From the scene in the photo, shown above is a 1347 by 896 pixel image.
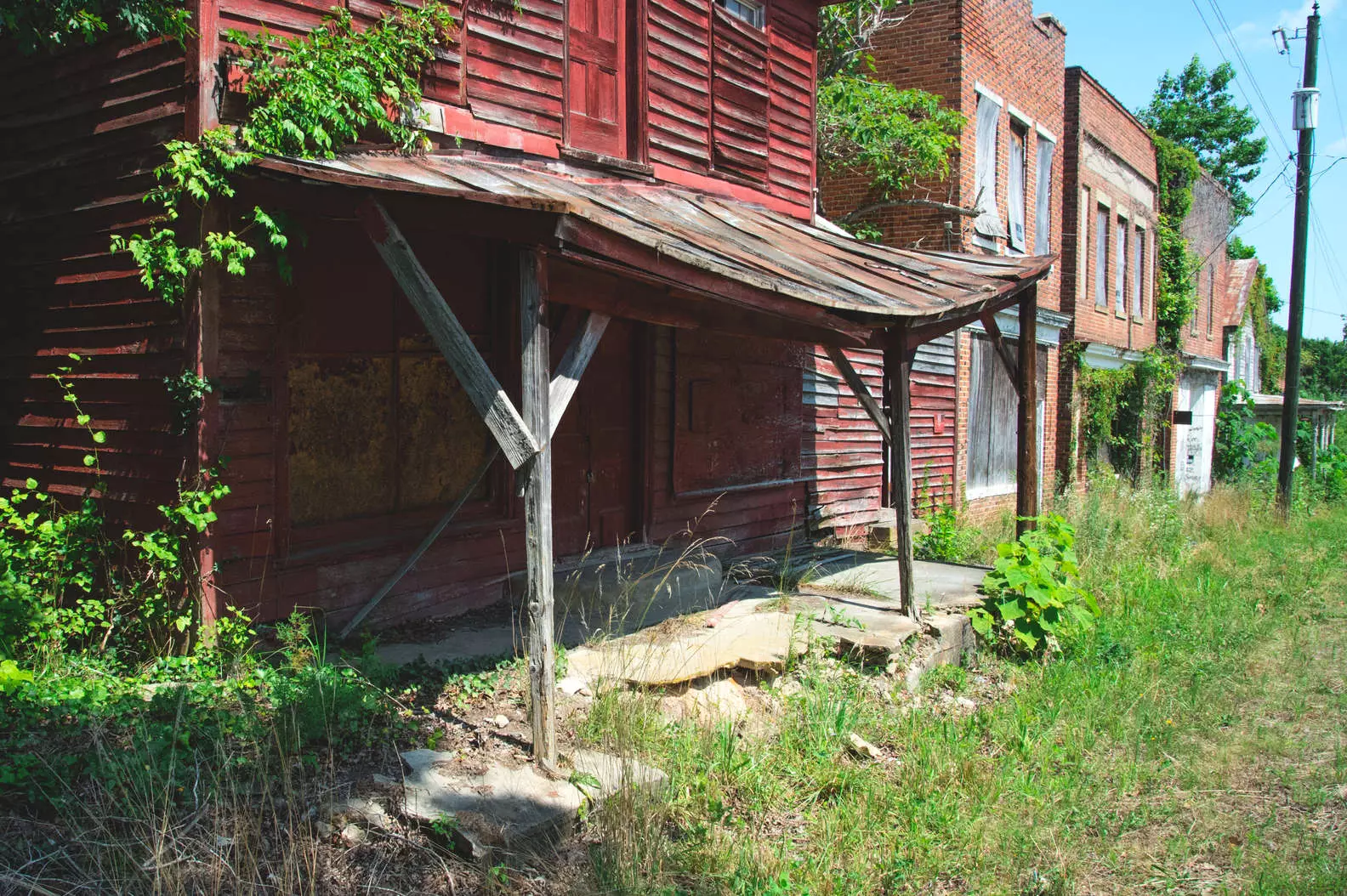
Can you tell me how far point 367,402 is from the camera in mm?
6461

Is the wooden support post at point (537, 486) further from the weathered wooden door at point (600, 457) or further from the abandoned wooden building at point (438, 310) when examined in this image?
the weathered wooden door at point (600, 457)

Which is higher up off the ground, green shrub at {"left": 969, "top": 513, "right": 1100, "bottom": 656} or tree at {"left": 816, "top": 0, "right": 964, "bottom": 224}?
tree at {"left": 816, "top": 0, "right": 964, "bottom": 224}

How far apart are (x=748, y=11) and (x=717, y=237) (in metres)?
4.52

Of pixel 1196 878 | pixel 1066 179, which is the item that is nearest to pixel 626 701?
pixel 1196 878

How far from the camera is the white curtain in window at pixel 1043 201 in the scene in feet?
54.4

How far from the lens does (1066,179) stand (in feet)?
57.9

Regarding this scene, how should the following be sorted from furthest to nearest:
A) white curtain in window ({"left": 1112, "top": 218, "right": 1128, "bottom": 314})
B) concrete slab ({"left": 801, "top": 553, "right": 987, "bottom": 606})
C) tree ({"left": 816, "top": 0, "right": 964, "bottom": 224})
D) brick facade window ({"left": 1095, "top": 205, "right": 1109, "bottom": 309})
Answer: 1. white curtain in window ({"left": 1112, "top": 218, "right": 1128, "bottom": 314})
2. brick facade window ({"left": 1095, "top": 205, "right": 1109, "bottom": 309})
3. tree ({"left": 816, "top": 0, "right": 964, "bottom": 224})
4. concrete slab ({"left": 801, "top": 553, "right": 987, "bottom": 606})

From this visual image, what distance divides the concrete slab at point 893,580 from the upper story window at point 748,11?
5548 mm

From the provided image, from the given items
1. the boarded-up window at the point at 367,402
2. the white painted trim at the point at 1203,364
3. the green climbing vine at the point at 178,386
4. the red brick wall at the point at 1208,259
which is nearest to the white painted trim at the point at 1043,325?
the white painted trim at the point at 1203,364

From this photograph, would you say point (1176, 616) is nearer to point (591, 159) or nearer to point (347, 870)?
point (591, 159)

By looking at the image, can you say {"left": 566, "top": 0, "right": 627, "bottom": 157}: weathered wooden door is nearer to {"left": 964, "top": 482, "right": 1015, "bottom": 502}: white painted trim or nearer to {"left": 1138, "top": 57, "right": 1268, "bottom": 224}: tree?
{"left": 964, "top": 482, "right": 1015, "bottom": 502}: white painted trim

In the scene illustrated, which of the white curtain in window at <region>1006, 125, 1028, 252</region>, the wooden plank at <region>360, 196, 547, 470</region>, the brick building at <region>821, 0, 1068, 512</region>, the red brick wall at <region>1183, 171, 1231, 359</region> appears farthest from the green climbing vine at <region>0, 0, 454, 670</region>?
the red brick wall at <region>1183, 171, 1231, 359</region>

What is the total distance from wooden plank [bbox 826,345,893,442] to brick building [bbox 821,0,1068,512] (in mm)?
6109

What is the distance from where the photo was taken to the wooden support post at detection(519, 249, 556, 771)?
15.1 ft
